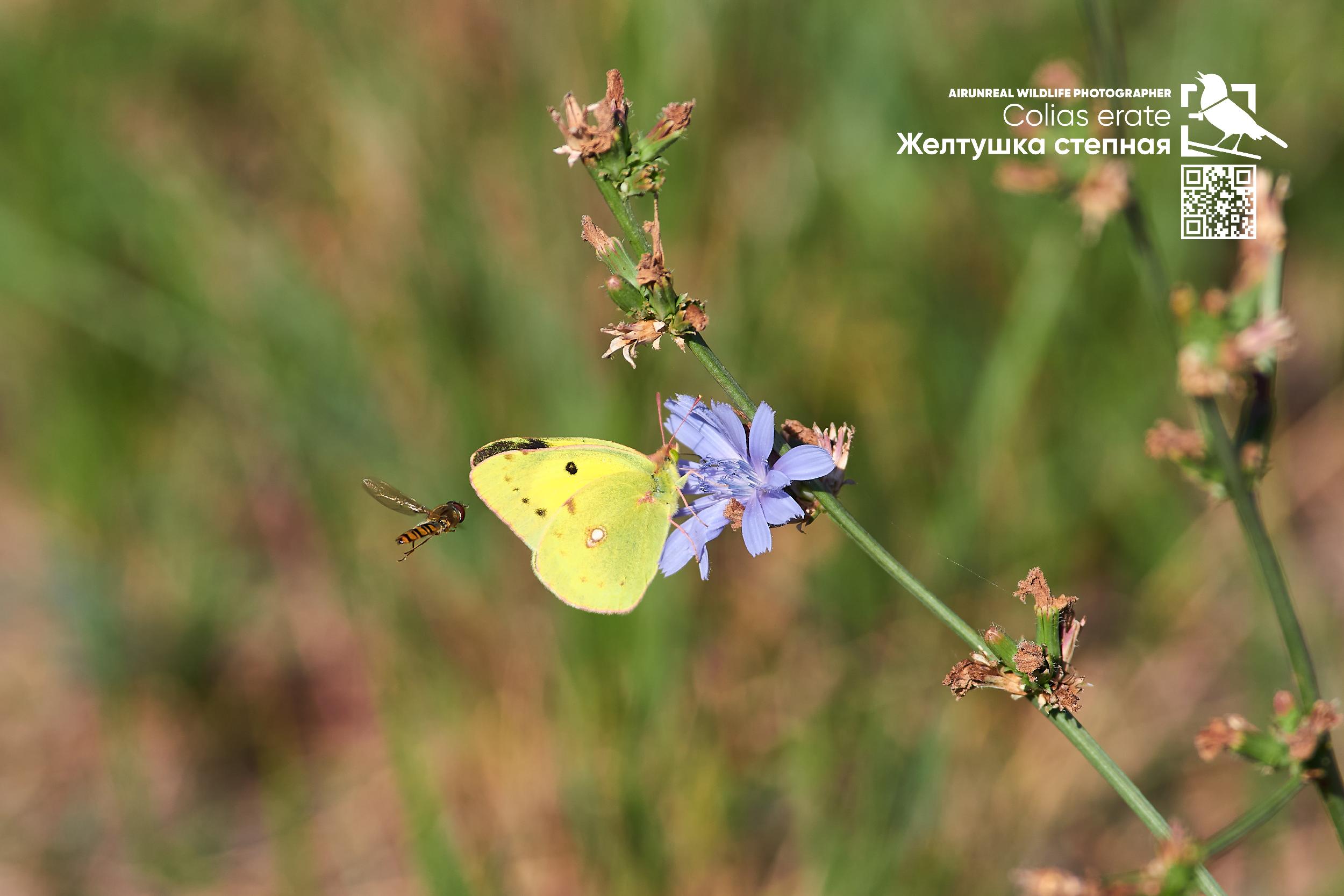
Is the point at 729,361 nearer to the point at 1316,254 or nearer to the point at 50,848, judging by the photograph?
the point at 1316,254

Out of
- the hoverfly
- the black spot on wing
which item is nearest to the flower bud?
the black spot on wing

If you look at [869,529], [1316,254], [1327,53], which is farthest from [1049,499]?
[1327,53]

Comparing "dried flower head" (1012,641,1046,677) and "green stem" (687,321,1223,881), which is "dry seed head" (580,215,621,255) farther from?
"dried flower head" (1012,641,1046,677)

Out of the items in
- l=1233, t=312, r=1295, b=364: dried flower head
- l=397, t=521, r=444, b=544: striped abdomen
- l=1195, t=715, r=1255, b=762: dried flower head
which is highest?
l=397, t=521, r=444, b=544: striped abdomen

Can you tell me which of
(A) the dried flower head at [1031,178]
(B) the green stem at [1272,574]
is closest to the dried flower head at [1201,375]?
(B) the green stem at [1272,574]

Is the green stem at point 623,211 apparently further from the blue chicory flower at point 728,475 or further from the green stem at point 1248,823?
the green stem at point 1248,823

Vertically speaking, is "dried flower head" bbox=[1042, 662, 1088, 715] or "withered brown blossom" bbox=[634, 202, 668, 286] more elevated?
"withered brown blossom" bbox=[634, 202, 668, 286]
